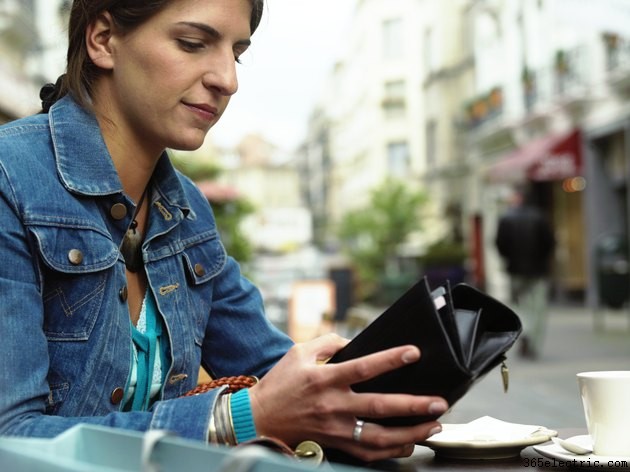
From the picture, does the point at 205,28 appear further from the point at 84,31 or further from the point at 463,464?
the point at 463,464

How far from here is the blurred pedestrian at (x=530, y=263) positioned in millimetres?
11953

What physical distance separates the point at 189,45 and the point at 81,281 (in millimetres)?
466

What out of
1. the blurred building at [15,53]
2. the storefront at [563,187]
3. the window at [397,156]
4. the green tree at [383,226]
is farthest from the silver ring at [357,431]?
the window at [397,156]

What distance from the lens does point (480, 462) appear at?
161 cm

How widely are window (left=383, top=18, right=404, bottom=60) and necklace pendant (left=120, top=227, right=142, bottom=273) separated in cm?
5619

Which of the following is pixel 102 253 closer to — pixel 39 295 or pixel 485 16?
pixel 39 295

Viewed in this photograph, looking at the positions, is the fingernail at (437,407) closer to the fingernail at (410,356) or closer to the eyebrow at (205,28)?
the fingernail at (410,356)

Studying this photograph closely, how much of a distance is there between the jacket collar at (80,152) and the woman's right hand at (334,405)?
53 cm

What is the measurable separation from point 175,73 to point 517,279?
10.6 m

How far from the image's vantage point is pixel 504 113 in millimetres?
29062

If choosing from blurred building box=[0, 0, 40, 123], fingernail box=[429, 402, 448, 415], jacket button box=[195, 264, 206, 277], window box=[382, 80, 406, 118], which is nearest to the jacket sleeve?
jacket button box=[195, 264, 206, 277]

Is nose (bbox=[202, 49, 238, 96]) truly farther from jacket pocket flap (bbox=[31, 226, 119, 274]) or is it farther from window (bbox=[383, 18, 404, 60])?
window (bbox=[383, 18, 404, 60])

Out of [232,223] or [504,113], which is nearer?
[232,223]

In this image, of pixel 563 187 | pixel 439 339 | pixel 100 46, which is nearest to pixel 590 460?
pixel 439 339
